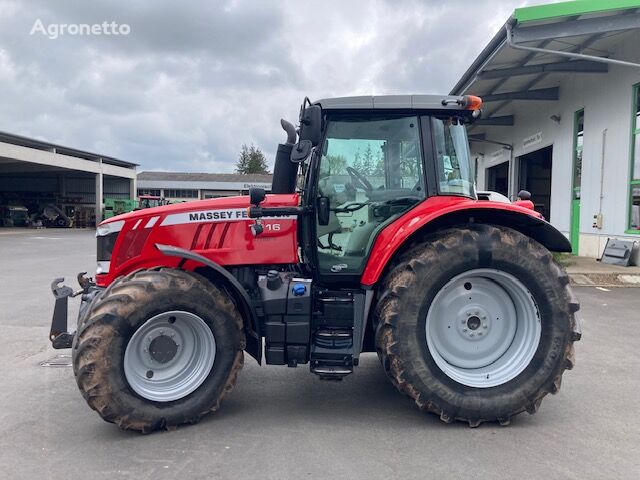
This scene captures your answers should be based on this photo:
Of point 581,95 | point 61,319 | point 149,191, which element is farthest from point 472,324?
point 149,191

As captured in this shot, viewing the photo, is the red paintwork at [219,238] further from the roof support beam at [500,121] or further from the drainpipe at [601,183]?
the roof support beam at [500,121]

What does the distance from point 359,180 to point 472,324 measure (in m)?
1.43

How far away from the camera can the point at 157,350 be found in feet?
12.1

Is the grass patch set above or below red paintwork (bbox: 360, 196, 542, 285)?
below

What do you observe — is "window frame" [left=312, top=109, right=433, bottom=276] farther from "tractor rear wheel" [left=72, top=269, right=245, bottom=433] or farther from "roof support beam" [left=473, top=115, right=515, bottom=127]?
"roof support beam" [left=473, top=115, right=515, bottom=127]

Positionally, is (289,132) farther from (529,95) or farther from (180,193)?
(180,193)

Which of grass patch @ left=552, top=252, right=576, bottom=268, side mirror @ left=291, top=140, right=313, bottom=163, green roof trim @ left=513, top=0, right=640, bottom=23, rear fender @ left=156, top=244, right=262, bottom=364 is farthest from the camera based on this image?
grass patch @ left=552, top=252, right=576, bottom=268

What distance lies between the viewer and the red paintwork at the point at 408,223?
374 centimetres

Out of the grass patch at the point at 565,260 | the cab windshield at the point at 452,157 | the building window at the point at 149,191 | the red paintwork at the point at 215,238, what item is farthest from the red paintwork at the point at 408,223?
the building window at the point at 149,191

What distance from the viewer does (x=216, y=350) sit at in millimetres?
3727

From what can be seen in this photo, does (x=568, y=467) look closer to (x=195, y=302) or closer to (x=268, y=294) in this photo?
(x=268, y=294)

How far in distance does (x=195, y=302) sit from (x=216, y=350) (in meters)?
0.39

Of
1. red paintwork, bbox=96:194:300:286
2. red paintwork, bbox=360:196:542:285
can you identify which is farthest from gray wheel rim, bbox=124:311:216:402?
red paintwork, bbox=360:196:542:285

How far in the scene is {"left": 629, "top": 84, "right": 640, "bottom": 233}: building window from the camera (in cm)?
1169
